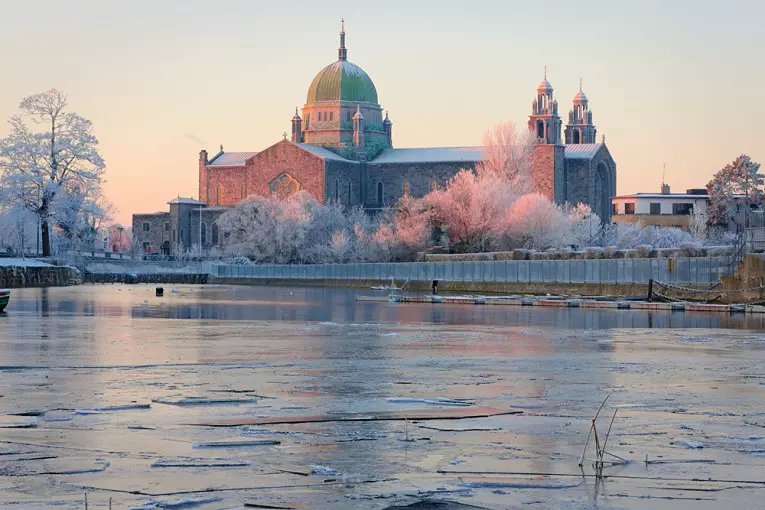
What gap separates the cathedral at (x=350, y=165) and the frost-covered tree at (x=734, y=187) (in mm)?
14156

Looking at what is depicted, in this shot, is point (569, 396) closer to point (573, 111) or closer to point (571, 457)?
point (571, 457)

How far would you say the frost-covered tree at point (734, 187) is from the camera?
109 meters

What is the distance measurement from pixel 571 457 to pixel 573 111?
14513 cm

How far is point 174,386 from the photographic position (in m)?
16.0

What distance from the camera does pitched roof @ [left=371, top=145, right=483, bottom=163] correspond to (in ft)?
424

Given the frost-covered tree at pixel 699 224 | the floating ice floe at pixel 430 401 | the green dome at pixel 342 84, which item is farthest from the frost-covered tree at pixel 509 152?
the floating ice floe at pixel 430 401

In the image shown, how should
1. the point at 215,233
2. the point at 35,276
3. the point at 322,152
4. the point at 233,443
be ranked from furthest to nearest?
the point at 215,233, the point at 322,152, the point at 35,276, the point at 233,443

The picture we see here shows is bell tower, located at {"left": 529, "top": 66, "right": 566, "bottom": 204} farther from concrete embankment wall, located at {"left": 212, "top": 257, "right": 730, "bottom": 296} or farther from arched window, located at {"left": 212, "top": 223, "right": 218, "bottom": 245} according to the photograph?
concrete embankment wall, located at {"left": 212, "top": 257, "right": 730, "bottom": 296}

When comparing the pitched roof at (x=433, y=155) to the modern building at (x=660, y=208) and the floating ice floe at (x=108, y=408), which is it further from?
the floating ice floe at (x=108, y=408)

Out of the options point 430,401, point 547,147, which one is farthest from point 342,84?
point 430,401

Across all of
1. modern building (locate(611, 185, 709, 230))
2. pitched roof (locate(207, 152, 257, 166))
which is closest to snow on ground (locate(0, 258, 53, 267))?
pitched roof (locate(207, 152, 257, 166))

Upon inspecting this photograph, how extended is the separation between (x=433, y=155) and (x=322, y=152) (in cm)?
1194

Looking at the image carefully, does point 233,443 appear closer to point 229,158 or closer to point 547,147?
point 547,147

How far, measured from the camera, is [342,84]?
438ft
